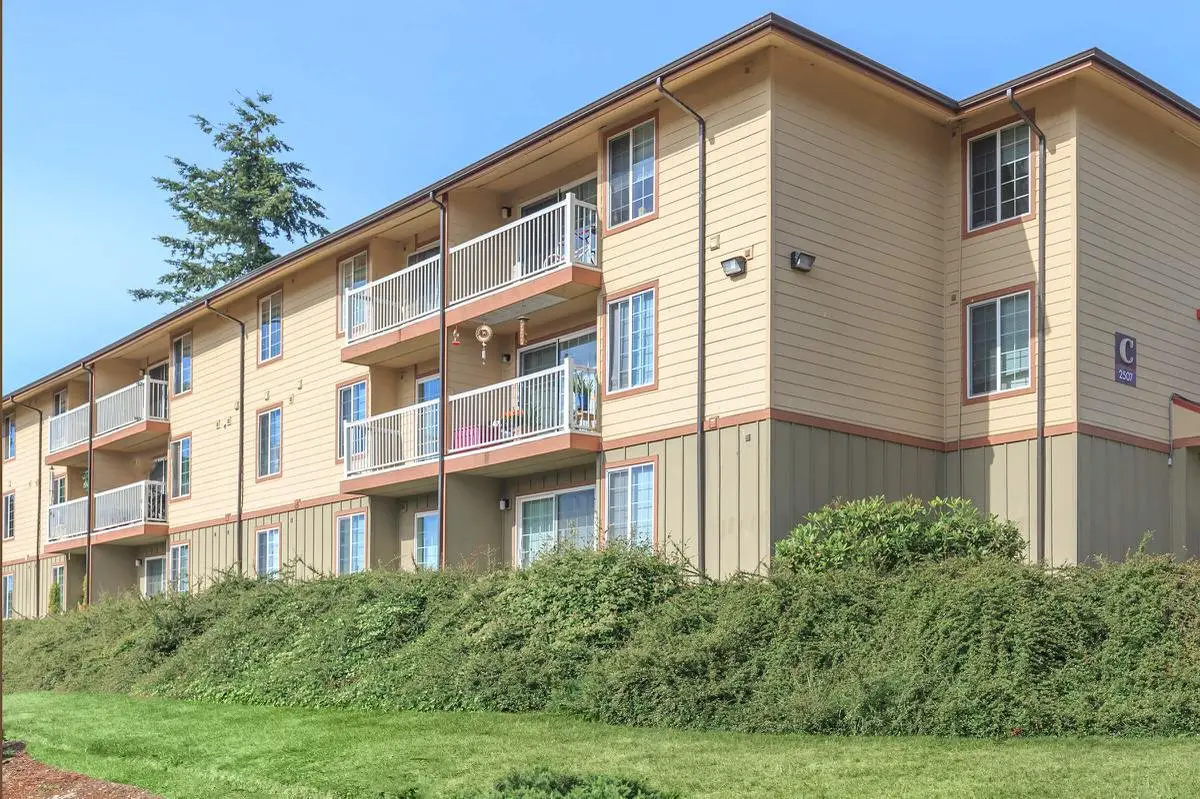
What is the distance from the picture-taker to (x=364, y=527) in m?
27.5

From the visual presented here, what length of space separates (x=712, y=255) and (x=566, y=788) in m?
11.8

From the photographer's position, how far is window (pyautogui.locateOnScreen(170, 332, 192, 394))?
35.7m

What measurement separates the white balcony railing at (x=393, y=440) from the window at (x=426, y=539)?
65.0 inches

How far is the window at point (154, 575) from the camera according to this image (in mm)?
37312

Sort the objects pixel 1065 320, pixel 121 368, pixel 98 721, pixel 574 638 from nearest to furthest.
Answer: pixel 574 638
pixel 98 721
pixel 1065 320
pixel 121 368

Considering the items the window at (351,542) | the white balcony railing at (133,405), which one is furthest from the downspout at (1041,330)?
the white balcony railing at (133,405)

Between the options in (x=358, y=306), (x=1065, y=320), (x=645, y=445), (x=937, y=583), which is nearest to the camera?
(x=937, y=583)

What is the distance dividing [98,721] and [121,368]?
25.1 metres

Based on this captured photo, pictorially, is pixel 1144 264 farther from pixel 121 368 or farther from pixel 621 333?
pixel 121 368

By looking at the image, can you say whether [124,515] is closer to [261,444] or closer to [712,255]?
[261,444]

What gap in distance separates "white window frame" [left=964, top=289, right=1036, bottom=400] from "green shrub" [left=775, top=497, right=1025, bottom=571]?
122 inches

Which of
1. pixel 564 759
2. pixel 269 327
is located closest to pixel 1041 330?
pixel 564 759

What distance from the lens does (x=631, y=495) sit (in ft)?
67.7

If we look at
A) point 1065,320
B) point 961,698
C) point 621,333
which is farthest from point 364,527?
point 961,698
